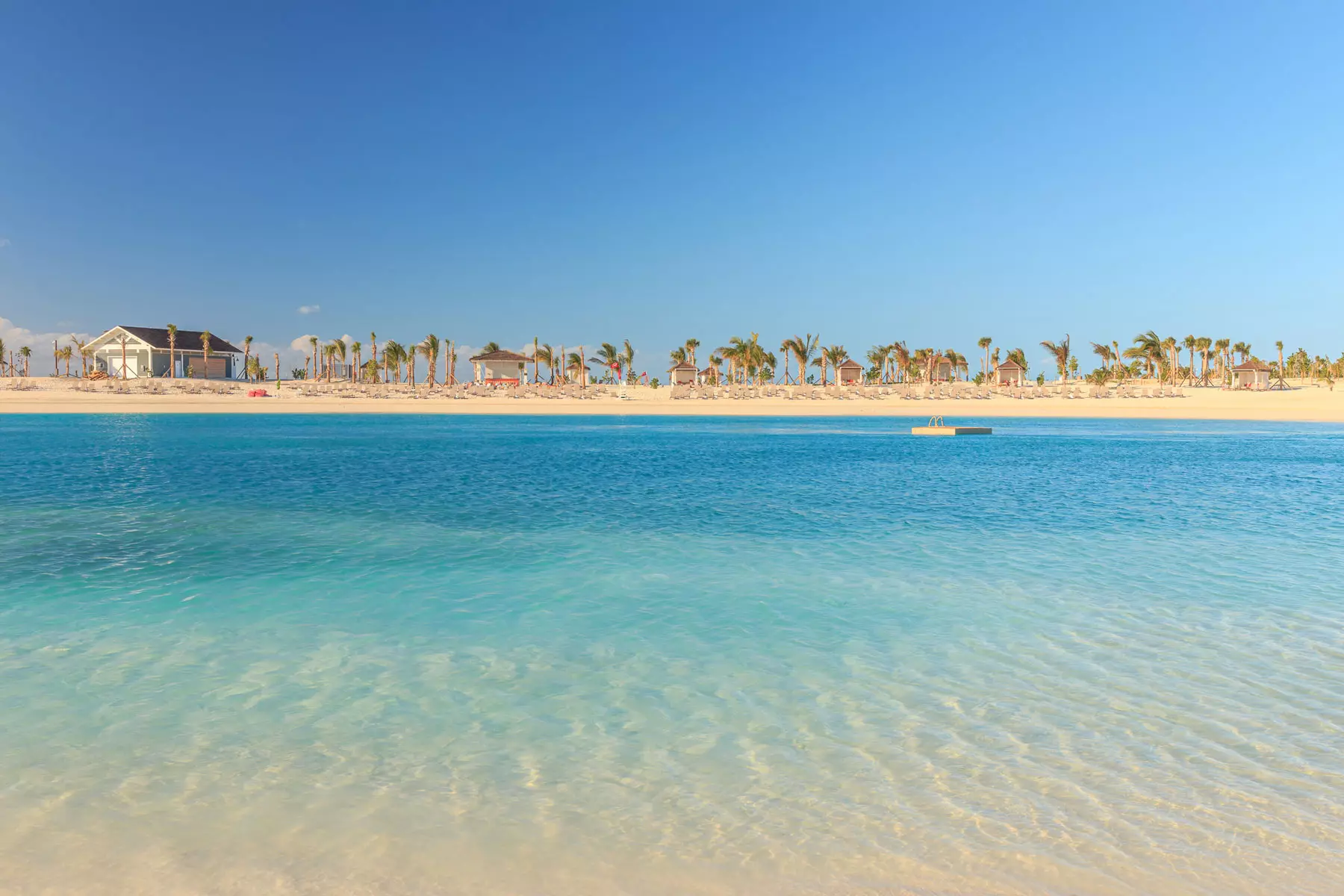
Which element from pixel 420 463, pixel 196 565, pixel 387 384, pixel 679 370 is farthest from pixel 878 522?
pixel 679 370

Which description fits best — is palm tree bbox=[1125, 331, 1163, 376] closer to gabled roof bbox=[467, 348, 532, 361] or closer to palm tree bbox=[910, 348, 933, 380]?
palm tree bbox=[910, 348, 933, 380]

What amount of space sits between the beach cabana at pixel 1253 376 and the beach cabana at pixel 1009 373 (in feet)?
81.3

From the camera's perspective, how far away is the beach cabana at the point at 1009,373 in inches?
4395

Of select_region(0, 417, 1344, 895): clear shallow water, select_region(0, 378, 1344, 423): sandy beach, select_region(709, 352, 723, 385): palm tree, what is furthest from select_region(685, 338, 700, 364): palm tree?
select_region(0, 417, 1344, 895): clear shallow water

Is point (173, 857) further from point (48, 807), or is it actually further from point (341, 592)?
point (341, 592)

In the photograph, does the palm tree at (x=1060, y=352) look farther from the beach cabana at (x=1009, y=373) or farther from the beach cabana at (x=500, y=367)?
the beach cabana at (x=500, y=367)

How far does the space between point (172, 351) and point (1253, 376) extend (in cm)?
12344

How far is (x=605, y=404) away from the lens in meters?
78.8

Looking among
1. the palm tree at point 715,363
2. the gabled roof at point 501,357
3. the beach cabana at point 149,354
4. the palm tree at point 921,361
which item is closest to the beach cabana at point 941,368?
the palm tree at point 921,361

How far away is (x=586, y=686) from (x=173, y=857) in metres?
3.08

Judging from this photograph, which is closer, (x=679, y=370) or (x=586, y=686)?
(x=586, y=686)

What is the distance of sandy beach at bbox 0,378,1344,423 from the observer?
206 ft

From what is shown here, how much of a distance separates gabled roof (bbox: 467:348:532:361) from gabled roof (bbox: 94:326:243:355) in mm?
27493

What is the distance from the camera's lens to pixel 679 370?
110 metres
